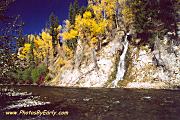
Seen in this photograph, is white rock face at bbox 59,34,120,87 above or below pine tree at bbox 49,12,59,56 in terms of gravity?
below

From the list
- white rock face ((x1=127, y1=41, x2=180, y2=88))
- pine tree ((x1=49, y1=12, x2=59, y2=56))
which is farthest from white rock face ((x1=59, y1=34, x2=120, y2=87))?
pine tree ((x1=49, y1=12, x2=59, y2=56))

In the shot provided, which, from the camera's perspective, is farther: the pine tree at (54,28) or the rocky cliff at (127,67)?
the pine tree at (54,28)

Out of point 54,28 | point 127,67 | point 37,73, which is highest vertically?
point 54,28

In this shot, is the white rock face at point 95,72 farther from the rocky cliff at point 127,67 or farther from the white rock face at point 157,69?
the white rock face at point 157,69

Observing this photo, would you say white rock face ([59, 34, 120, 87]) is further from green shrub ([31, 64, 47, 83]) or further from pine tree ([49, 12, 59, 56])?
pine tree ([49, 12, 59, 56])

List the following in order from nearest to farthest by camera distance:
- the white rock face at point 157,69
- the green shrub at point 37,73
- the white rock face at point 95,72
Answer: the white rock face at point 157,69, the white rock face at point 95,72, the green shrub at point 37,73

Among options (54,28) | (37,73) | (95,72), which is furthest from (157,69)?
(54,28)

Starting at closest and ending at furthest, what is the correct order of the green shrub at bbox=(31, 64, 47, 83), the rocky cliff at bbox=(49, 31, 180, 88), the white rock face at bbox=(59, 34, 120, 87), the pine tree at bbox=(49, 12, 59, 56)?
the rocky cliff at bbox=(49, 31, 180, 88) < the white rock face at bbox=(59, 34, 120, 87) < the green shrub at bbox=(31, 64, 47, 83) < the pine tree at bbox=(49, 12, 59, 56)

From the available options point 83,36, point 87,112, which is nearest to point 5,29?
point 87,112

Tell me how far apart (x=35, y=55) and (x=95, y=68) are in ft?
159

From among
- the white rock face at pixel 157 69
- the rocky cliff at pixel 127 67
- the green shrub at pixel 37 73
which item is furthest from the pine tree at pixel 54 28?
the white rock face at pixel 157 69

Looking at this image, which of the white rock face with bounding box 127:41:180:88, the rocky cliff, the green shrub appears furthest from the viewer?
the green shrub

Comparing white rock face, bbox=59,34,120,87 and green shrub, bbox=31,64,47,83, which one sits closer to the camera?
white rock face, bbox=59,34,120,87

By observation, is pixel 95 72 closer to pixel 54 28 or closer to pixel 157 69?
pixel 157 69
